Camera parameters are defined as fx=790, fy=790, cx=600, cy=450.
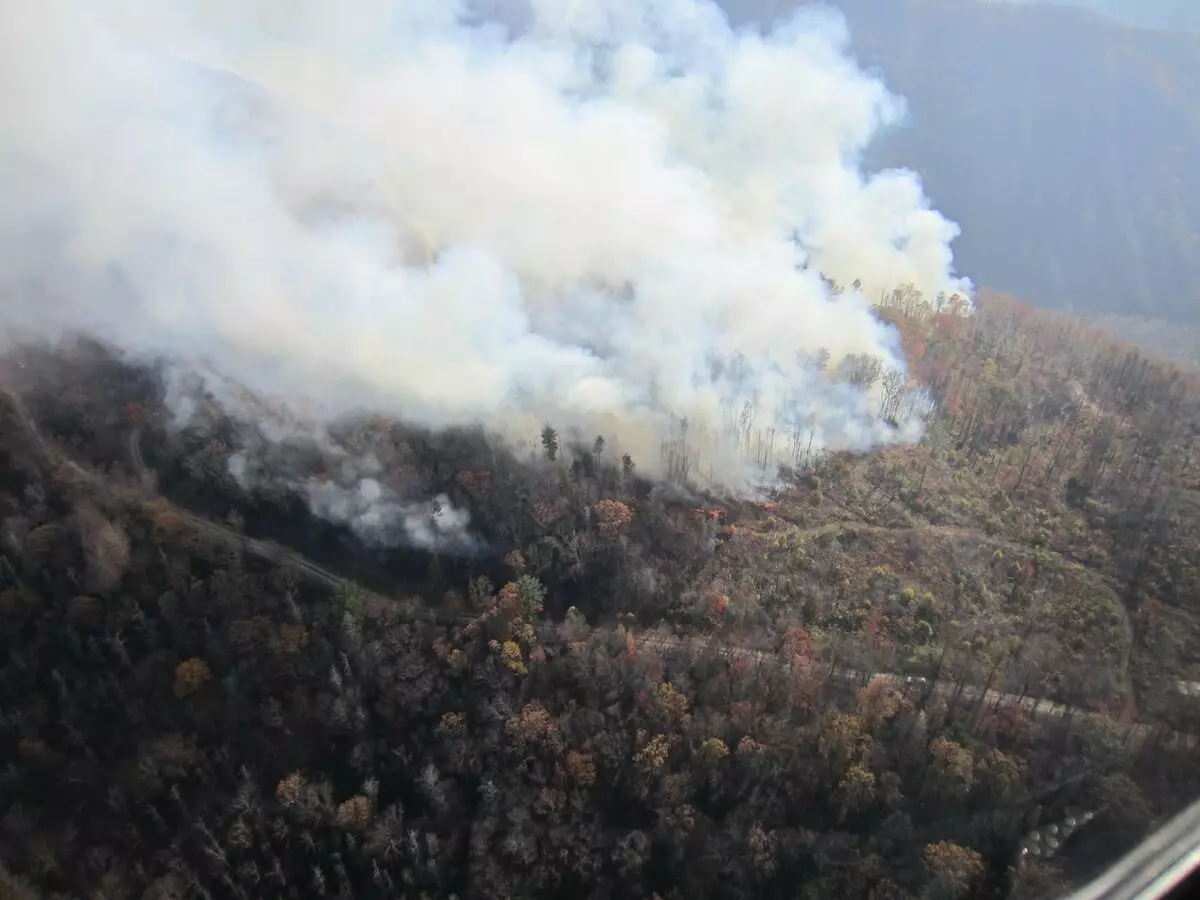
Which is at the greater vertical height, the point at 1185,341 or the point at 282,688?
the point at 1185,341

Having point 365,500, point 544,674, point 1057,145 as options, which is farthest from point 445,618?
point 1057,145

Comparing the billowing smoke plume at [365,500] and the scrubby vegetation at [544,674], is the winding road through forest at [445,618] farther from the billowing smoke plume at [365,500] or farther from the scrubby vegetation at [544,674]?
the billowing smoke plume at [365,500]

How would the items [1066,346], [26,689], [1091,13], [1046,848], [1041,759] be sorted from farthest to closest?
[1091,13], [1066,346], [26,689], [1041,759], [1046,848]

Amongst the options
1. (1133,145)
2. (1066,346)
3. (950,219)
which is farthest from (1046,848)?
(1133,145)

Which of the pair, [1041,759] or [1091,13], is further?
[1091,13]

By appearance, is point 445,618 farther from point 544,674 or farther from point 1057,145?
point 1057,145

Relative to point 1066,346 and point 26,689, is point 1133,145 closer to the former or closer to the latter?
point 1066,346
